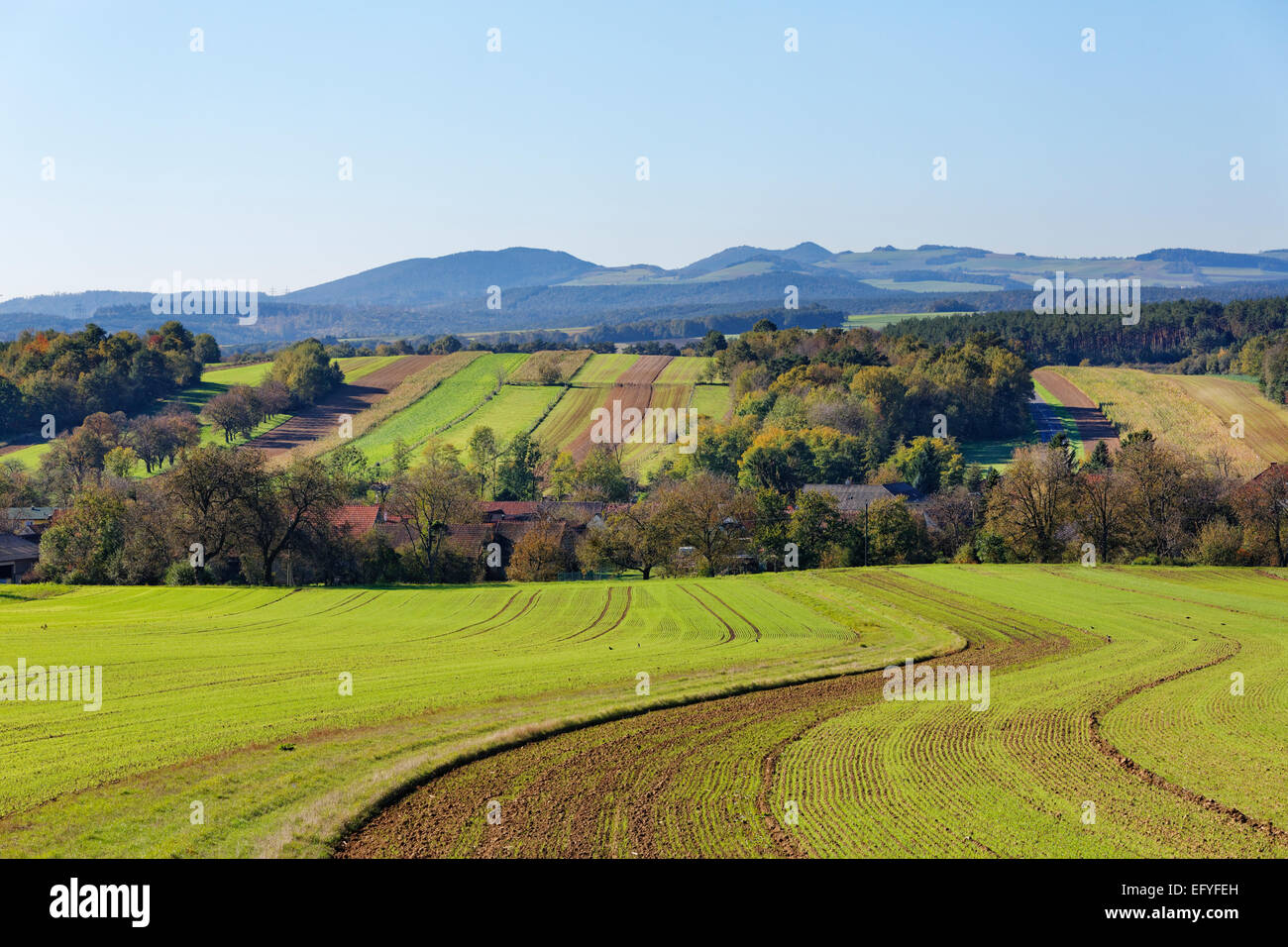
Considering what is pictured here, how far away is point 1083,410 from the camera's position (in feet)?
413

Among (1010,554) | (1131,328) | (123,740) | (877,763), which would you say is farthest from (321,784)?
(1131,328)

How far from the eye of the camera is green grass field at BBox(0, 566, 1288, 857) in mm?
16812

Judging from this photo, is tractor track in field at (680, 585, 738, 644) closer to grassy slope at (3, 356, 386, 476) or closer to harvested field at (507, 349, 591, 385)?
grassy slope at (3, 356, 386, 476)

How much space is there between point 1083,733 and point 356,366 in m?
154

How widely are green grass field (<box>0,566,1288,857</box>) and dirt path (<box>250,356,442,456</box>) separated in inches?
3064

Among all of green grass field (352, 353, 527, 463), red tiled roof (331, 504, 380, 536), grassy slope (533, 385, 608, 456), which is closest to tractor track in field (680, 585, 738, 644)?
red tiled roof (331, 504, 380, 536)

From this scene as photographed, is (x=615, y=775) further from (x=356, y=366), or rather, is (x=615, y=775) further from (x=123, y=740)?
(x=356, y=366)

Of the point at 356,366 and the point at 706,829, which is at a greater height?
Answer: the point at 356,366

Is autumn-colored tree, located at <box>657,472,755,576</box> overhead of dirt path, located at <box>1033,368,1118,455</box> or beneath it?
beneath

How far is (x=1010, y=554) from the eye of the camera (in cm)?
7362

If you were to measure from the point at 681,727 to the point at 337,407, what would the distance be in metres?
126

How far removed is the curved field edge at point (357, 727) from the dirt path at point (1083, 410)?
72807 millimetres
